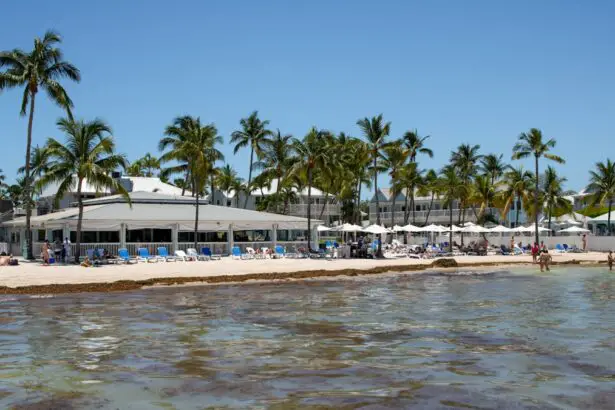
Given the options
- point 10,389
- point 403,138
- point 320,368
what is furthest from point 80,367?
point 403,138

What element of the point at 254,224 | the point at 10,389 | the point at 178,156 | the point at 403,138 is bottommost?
the point at 10,389

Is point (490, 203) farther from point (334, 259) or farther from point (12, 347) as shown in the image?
point (12, 347)

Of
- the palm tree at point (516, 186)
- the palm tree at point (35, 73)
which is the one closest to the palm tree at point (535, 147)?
the palm tree at point (516, 186)

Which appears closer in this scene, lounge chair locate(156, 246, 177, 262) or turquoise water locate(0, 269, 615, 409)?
turquoise water locate(0, 269, 615, 409)

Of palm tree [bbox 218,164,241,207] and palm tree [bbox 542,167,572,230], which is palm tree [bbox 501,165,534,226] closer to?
palm tree [bbox 542,167,572,230]

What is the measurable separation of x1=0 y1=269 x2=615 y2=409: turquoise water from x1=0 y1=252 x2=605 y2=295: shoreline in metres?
2.67

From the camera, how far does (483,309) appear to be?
2106cm

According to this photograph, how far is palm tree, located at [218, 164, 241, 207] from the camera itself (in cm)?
8235

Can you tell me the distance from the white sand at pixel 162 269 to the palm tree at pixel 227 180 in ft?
136

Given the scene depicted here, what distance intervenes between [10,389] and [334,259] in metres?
33.8

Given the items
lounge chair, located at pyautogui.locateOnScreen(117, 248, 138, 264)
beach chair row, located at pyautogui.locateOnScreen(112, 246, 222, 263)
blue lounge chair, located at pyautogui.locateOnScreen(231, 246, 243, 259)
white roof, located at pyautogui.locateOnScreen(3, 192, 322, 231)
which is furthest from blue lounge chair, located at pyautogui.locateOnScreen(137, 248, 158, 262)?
blue lounge chair, located at pyautogui.locateOnScreen(231, 246, 243, 259)

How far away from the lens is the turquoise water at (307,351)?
10211 millimetres

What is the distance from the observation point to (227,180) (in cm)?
8262

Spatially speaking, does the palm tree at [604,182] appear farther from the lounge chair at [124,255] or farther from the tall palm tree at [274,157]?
the lounge chair at [124,255]
